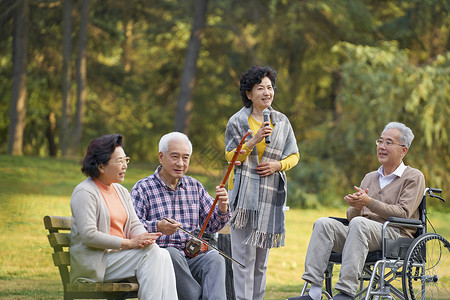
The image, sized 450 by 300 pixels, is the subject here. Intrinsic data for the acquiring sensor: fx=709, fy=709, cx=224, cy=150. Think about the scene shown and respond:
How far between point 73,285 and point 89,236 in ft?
0.74

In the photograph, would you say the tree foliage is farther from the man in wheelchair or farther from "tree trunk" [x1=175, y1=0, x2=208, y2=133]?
the man in wheelchair

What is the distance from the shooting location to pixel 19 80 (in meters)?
14.4

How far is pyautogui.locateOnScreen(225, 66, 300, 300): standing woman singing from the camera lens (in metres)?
3.84

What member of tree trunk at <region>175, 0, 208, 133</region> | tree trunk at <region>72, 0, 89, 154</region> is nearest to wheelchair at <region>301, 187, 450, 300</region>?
tree trunk at <region>175, 0, 208, 133</region>

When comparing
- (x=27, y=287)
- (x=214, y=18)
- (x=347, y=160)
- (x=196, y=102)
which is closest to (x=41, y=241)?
(x=27, y=287)

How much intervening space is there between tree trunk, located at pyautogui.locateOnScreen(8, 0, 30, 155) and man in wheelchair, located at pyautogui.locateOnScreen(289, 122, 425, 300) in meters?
11.3

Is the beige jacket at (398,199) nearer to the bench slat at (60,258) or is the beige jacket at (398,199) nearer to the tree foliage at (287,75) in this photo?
the bench slat at (60,258)

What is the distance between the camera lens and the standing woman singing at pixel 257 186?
3.84m

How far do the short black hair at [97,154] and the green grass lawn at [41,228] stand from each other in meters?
2.09

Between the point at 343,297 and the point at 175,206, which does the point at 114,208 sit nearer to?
Answer: the point at 175,206

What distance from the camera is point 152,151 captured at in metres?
16.3

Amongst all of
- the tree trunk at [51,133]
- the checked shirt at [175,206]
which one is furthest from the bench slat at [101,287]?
the tree trunk at [51,133]

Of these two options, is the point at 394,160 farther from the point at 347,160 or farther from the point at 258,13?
the point at 258,13

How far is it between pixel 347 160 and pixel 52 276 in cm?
699
